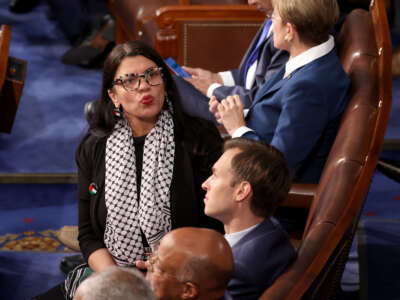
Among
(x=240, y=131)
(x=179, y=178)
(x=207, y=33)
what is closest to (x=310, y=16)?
(x=240, y=131)

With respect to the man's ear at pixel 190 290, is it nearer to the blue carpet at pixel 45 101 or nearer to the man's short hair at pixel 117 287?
the man's short hair at pixel 117 287

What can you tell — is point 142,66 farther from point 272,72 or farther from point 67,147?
point 67,147

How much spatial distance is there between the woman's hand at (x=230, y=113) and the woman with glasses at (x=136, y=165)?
0.16 meters

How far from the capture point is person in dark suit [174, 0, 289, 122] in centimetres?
267

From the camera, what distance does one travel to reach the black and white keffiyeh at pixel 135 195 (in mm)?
2207

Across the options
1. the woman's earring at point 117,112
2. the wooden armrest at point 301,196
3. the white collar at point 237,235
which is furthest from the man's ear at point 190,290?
the woman's earring at point 117,112

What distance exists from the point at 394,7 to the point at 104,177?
4.17m

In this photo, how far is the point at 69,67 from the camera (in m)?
5.59

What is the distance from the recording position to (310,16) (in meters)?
2.24

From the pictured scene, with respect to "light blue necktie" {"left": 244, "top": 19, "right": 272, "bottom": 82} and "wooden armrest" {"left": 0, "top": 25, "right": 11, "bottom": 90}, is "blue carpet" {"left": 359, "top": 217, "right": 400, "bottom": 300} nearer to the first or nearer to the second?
"light blue necktie" {"left": 244, "top": 19, "right": 272, "bottom": 82}

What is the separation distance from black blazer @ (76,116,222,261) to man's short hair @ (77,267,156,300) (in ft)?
2.94

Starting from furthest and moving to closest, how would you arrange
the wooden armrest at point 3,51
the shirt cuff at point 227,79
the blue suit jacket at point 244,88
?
the shirt cuff at point 227,79, the wooden armrest at point 3,51, the blue suit jacket at point 244,88

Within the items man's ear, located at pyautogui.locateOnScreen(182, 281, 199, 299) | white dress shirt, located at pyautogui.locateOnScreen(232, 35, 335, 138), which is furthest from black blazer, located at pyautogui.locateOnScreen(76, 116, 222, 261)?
man's ear, located at pyautogui.locateOnScreen(182, 281, 199, 299)

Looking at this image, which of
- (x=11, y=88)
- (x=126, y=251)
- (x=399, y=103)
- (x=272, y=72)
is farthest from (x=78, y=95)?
(x=126, y=251)
